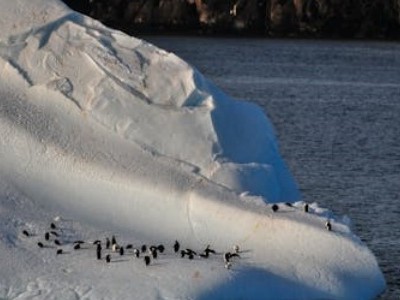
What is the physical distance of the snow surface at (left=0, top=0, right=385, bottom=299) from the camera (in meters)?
27.4

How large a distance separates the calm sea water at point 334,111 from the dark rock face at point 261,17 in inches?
309

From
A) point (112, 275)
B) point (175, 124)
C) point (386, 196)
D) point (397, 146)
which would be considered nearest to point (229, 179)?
point (175, 124)

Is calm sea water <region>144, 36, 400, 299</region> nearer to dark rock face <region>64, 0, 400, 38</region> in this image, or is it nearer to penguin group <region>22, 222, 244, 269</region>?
penguin group <region>22, 222, 244, 269</region>

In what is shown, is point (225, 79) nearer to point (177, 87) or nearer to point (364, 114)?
point (364, 114)

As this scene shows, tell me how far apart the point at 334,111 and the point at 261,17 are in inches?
3148

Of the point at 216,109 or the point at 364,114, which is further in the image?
the point at 364,114

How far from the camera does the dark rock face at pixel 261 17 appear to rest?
146 metres

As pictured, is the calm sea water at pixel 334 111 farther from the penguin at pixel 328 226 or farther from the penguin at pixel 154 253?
the penguin at pixel 154 253

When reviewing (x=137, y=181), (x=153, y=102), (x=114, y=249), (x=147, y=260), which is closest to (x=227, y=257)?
(x=147, y=260)

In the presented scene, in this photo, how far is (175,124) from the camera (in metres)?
31.3

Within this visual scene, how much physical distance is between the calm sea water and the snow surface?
2823 mm

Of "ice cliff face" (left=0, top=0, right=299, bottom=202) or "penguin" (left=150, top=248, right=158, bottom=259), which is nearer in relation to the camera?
"penguin" (left=150, top=248, right=158, bottom=259)

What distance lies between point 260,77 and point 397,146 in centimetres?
3343

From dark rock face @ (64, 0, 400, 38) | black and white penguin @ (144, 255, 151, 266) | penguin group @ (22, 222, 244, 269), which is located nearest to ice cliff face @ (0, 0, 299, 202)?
penguin group @ (22, 222, 244, 269)
